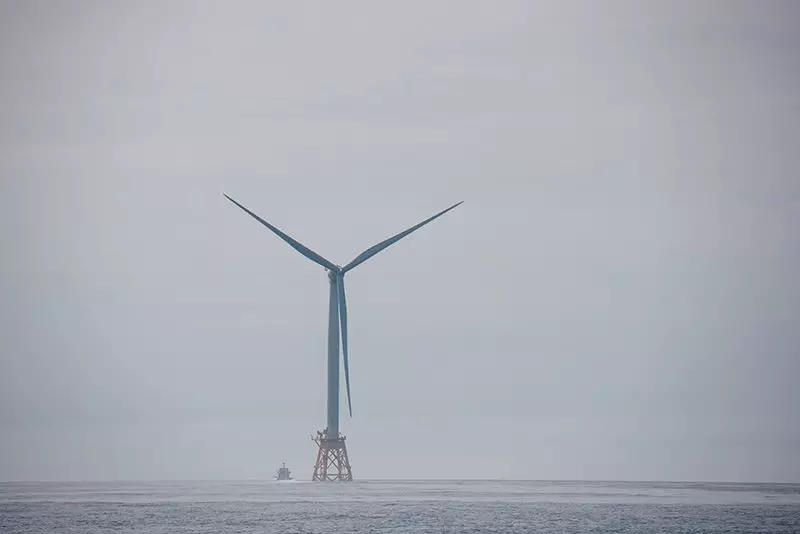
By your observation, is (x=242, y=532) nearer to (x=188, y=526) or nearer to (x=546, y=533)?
(x=188, y=526)

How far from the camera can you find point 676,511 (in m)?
188

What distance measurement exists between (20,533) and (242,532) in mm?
23078

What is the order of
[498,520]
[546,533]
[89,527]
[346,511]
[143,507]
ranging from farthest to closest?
[143,507] < [346,511] < [498,520] < [89,527] < [546,533]

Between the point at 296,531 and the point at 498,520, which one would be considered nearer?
the point at 296,531

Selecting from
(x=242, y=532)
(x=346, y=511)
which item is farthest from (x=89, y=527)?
(x=346, y=511)

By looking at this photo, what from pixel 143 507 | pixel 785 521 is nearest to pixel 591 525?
pixel 785 521

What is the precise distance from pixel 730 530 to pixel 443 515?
128 feet

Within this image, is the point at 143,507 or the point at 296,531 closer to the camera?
the point at 296,531

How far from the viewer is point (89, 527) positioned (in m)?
160

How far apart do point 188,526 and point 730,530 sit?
5688cm

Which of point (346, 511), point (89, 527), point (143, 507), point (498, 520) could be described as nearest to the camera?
point (89, 527)

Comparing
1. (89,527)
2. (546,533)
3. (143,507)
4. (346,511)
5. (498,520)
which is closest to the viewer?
(546,533)

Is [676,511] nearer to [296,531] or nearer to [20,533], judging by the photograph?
[296,531]

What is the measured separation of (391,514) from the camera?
17975 centimetres
